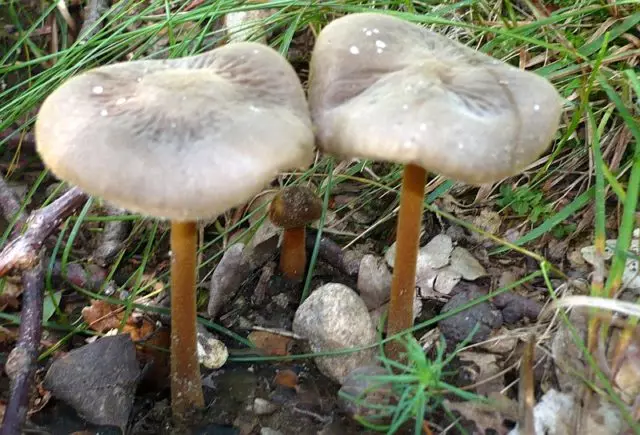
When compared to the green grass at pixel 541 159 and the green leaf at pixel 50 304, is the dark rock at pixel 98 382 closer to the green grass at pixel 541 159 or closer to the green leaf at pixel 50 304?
the green grass at pixel 541 159

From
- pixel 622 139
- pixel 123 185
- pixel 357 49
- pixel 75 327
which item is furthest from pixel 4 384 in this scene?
pixel 622 139

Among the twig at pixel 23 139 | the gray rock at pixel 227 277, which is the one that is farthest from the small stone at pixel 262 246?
the twig at pixel 23 139

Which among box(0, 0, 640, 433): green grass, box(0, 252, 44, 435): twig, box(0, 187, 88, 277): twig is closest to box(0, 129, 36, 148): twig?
box(0, 0, 640, 433): green grass

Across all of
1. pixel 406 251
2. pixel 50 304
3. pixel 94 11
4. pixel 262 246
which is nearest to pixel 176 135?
pixel 406 251

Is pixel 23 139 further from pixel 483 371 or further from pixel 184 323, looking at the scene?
pixel 483 371

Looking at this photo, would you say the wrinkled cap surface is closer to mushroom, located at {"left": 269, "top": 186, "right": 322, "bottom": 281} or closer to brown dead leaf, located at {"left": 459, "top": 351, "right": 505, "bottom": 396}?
mushroom, located at {"left": 269, "top": 186, "right": 322, "bottom": 281}

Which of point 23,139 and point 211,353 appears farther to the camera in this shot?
point 23,139
